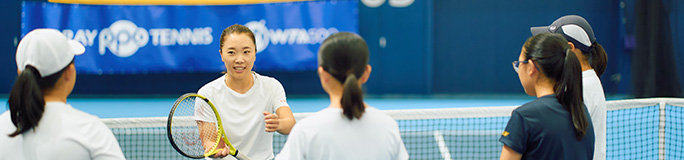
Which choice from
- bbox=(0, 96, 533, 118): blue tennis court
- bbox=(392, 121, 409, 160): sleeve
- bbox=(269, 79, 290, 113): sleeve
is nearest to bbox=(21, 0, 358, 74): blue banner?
bbox=(0, 96, 533, 118): blue tennis court

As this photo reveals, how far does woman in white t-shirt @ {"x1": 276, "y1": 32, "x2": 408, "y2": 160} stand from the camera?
2074mm

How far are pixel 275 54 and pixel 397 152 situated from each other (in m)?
8.38

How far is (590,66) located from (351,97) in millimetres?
1452

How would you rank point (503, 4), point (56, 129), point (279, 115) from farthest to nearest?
point (503, 4) < point (279, 115) < point (56, 129)

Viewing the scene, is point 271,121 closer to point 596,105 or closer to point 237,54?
point 237,54

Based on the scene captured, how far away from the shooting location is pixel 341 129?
210cm

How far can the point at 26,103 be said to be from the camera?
6.58 ft

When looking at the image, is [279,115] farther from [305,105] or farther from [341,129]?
[305,105]

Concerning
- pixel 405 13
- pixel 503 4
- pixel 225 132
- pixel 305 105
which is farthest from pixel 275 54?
pixel 225 132

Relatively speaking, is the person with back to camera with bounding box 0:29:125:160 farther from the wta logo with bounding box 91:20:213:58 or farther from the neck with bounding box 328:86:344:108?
the wta logo with bounding box 91:20:213:58

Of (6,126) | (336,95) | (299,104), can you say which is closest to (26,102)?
(6,126)

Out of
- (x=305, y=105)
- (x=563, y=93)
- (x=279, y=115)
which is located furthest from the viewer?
(x=305, y=105)

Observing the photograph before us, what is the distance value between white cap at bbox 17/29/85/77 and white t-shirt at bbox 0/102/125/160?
124 mm

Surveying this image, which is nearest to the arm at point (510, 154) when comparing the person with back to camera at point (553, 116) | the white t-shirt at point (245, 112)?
the person with back to camera at point (553, 116)
